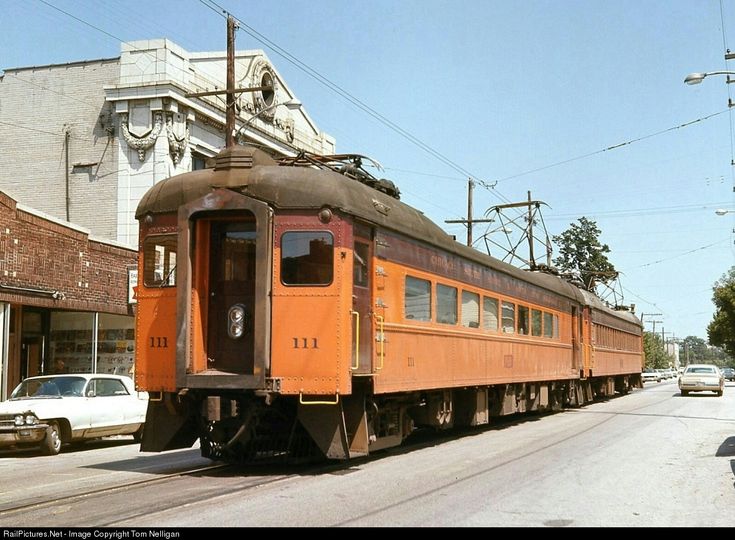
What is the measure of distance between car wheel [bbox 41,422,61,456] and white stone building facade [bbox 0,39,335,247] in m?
13.0

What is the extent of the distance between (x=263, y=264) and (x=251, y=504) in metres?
2.96

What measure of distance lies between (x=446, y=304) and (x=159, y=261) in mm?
4745

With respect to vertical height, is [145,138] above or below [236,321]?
above

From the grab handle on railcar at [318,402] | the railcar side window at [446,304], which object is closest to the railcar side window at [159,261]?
the grab handle on railcar at [318,402]

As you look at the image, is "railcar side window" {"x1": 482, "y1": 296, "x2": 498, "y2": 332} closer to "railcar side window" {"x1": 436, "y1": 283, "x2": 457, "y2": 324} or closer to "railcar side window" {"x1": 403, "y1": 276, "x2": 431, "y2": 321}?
"railcar side window" {"x1": 436, "y1": 283, "x2": 457, "y2": 324}

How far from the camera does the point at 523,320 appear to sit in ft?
60.7

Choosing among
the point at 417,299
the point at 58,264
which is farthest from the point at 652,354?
the point at 417,299

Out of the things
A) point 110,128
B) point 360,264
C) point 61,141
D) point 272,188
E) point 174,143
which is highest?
point 110,128

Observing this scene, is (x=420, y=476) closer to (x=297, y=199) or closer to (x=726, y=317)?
(x=297, y=199)

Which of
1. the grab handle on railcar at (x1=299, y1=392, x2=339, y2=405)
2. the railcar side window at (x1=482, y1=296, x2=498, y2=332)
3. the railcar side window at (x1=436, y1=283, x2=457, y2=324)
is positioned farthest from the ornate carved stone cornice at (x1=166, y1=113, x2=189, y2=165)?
the grab handle on railcar at (x1=299, y1=392, x2=339, y2=405)

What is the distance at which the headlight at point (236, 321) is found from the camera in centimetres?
1014

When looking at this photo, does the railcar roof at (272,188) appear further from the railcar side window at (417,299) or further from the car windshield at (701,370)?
the car windshield at (701,370)

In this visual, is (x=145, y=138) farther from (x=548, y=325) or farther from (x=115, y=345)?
(x=548, y=325)

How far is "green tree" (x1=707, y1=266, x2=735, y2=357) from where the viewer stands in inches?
2958
